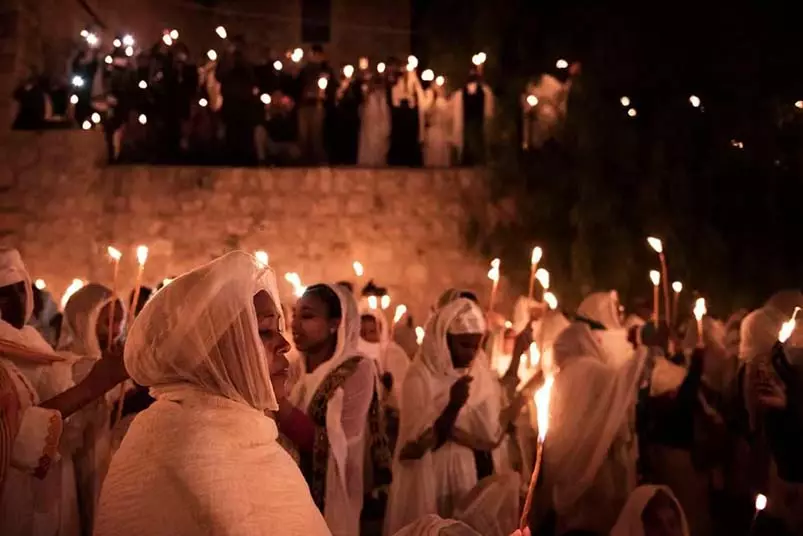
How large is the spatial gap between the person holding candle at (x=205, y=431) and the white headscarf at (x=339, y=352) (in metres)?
1.89

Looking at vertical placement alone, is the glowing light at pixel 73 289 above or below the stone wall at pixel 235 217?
below

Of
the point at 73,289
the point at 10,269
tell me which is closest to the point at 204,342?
the point at 10,269

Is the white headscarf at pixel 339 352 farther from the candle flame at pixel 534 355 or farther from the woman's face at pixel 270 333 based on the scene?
the candle flame at pixel 534 355

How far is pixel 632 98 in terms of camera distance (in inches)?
538

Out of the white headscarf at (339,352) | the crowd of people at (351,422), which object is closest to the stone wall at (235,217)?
the crowd of people at (351,422)

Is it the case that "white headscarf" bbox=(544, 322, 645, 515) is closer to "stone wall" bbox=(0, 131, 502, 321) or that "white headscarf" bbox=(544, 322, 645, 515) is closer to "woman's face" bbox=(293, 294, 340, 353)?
"woman's face" bbox=(293, 294, 340, 353)

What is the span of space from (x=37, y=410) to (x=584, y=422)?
3.53 m

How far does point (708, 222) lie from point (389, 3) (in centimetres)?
944

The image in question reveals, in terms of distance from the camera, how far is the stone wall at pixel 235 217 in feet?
41.5

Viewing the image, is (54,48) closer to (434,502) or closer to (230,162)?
(230,162)

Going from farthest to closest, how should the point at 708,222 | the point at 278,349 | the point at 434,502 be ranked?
the point at 708,222, the point at 434,502, the point at 278,349

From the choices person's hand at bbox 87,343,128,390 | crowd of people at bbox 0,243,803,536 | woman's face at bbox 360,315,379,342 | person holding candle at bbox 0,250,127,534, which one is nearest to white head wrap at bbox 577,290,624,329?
crowd of people at bbox 0,243,803,536

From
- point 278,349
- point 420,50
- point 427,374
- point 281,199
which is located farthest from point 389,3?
point 278,349

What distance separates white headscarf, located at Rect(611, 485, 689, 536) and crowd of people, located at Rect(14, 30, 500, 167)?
9132 millimetres
